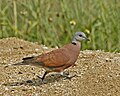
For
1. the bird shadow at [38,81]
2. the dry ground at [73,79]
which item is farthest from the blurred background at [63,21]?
the bird shadow at [38,81]

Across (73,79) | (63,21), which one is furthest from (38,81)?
(63,21)

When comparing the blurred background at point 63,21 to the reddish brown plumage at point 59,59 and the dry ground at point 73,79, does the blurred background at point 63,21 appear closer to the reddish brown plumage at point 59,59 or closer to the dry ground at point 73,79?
the dry ground at point 73,79

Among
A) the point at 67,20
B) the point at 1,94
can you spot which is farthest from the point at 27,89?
the point at 67,20

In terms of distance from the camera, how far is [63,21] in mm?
10016

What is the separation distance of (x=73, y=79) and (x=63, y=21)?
10.9 feet

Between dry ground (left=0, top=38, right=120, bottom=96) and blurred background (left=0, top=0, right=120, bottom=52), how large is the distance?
5.00ft

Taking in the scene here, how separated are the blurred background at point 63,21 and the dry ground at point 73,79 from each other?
1.52 meters

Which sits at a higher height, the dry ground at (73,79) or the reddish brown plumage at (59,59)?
the reddish brown plumage at (59,59)

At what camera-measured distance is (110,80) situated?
6.70 m

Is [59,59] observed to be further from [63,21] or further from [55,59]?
[63,21]

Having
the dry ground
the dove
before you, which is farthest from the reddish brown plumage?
the dry ground

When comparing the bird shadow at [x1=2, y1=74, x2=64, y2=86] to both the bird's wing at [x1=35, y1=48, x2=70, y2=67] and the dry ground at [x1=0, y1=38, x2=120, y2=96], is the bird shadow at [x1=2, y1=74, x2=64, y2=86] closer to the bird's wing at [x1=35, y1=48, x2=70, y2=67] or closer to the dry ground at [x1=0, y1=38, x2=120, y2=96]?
the dry ground at [x1=0, y1=38, x2=120, y2=96]

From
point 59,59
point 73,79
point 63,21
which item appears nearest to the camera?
point 59,59

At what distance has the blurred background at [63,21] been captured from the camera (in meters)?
9.66
